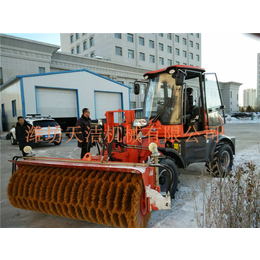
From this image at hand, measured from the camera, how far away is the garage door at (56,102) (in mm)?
12180

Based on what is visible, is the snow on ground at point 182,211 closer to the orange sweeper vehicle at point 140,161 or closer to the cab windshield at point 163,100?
the orange sweeper vehicle at point 140,161

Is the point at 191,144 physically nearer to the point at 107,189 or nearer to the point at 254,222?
the point at 254,222

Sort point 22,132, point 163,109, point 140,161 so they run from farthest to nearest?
point 22,132 < point 163,109 < point 140,161

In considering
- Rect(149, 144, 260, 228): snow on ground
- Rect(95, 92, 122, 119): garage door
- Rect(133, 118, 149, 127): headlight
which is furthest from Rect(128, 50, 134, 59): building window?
Rect(133, 118, 149, 127): headlight

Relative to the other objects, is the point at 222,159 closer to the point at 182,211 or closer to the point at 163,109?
the point at 163,109

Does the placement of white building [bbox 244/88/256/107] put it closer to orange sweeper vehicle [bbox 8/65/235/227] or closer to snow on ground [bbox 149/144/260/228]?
orange sweeper vehicle [bbox 8/65/235/227]

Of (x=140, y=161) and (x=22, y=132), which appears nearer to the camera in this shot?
(x=140, y=161)

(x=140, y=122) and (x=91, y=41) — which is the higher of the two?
(x=91, y=41)

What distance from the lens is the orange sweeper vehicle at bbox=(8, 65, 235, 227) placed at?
228cm

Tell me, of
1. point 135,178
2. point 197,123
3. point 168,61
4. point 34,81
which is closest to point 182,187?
point 197,123

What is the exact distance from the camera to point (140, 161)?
3375 mm

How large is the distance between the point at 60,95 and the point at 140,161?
11.1 m

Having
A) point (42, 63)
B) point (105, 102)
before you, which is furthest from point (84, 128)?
point (42, 63)

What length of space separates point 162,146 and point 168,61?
59.5ft
